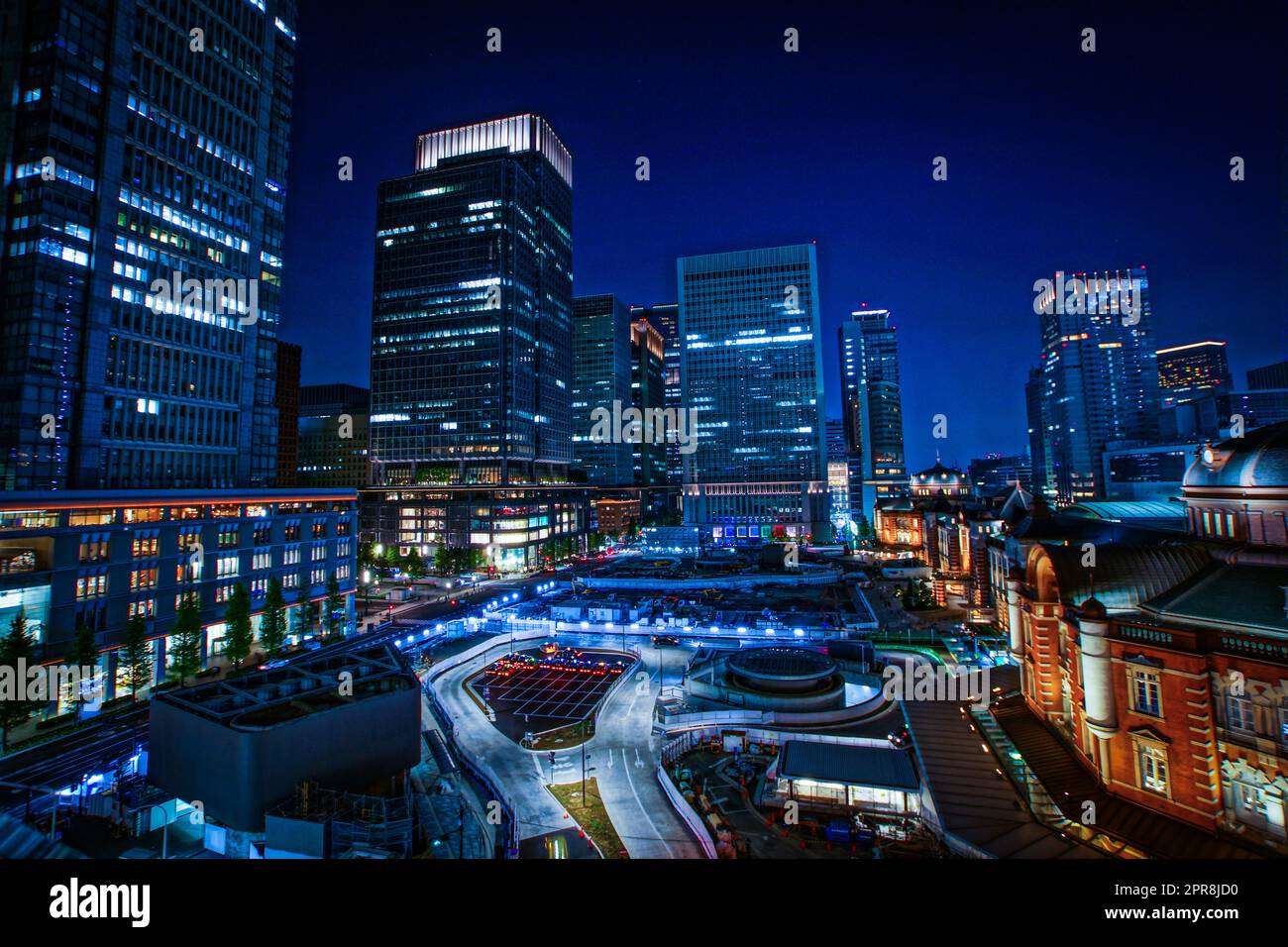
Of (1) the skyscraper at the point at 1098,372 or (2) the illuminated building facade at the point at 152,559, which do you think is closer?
(2) the illuminated building facade at the point at 152,559

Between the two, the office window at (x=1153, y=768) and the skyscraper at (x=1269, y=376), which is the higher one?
the skyscraper at (x=1269, y=376)

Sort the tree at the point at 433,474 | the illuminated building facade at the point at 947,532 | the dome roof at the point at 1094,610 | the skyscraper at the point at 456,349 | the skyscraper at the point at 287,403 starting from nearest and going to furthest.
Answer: the dome roof at the point at 1094,610
the illuminated building facade at the point at 947,532
the skyscraper at the point at 456,349
the tree at the point at 433,474
the skyscraper at the point at 287,403

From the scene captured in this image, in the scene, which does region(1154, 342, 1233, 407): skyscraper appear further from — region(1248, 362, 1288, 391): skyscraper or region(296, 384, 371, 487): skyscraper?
region(296, 384, 371, 487): skyscraper

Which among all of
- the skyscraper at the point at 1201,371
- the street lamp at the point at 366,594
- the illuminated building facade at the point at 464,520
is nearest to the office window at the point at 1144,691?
the street lamp at the point at 366,594

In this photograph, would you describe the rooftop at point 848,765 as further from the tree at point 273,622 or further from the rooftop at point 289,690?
the tree at point 273,622

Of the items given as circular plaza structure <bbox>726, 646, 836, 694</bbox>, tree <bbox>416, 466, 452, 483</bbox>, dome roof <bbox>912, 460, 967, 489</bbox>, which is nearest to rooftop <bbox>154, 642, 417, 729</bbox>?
circular plaza structure <bbox>726, 646, 836, 694</bbox>

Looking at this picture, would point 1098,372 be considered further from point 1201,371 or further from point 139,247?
point 139,247

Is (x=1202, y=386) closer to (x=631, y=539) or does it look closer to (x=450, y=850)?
(x=631, y=539)

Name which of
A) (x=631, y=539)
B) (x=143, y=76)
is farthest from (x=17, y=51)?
(x=631, y=539)
